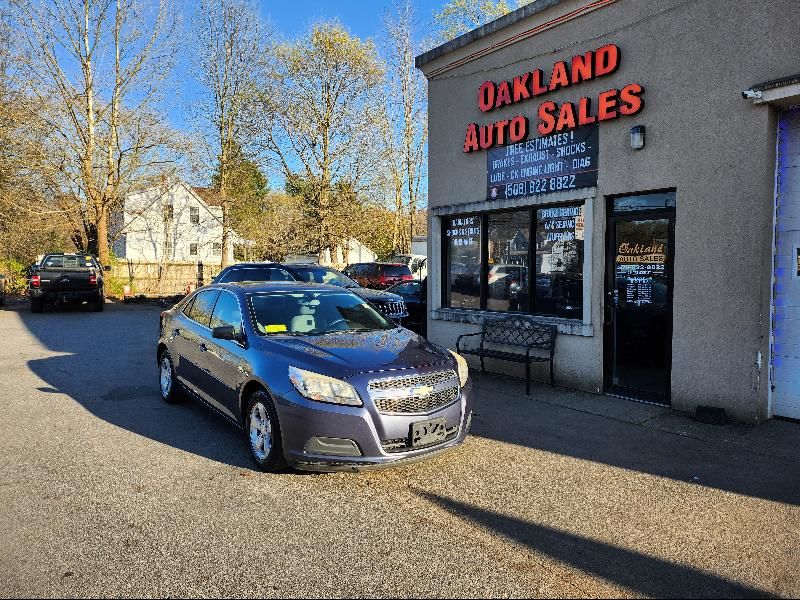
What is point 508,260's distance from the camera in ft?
29.9

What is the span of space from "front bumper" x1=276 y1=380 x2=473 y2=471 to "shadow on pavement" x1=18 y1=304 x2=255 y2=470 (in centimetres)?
72

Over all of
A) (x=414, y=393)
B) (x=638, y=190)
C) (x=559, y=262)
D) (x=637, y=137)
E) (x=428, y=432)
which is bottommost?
(x=428, y=432)

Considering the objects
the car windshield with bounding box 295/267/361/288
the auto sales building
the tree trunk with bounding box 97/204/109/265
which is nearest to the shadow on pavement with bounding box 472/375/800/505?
the auto sales building

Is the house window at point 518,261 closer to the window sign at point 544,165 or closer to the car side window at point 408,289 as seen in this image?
the window sign at point 544,165

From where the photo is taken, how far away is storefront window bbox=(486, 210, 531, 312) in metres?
8.81

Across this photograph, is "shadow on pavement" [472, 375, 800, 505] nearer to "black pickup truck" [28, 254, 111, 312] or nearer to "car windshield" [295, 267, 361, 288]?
"car windshield" [295, 267, 361, 288]

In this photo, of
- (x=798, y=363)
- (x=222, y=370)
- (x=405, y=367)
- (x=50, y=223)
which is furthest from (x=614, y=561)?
(x=50, y=223)

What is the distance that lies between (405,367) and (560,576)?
193cm

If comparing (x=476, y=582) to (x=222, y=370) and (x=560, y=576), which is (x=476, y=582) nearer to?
(x=560, y=576)

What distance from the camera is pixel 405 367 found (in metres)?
4.71

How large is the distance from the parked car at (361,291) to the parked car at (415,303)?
29.7 inches

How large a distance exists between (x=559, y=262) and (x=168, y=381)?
5.36m

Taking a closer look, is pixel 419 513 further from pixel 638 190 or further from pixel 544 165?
pixel 544 165

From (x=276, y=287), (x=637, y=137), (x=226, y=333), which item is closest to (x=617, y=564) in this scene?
(x=226, y=333)
